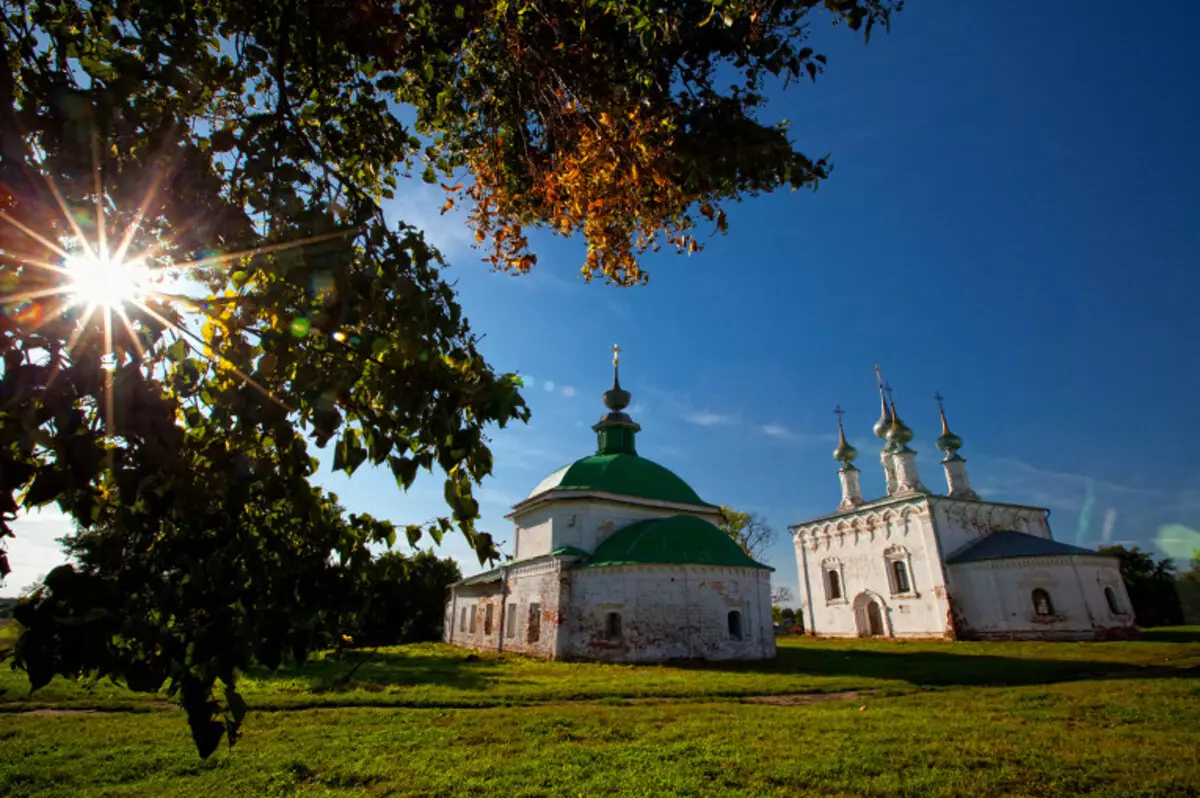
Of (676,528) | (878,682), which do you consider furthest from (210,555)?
(676,528)

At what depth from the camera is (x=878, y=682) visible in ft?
38.3

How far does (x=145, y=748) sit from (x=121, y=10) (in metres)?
7.11

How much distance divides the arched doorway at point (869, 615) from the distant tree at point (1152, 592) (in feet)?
43.1

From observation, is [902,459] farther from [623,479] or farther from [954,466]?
[623,479]

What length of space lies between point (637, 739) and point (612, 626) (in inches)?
478

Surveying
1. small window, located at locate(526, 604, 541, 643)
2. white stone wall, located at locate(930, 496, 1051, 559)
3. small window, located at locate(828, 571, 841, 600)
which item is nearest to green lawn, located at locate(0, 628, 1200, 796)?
small window, located at locate(526, 604, 541, 643)

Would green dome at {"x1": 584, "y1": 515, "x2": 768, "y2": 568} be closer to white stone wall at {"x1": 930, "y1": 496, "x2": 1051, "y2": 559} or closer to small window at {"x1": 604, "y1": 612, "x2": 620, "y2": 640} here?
small window at {"x1": 604, "y1": 612, "x2": 620, "y2": 640}

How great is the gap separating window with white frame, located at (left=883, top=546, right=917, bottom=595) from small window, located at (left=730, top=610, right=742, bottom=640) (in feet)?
42.9

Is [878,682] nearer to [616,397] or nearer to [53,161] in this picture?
[53,161]

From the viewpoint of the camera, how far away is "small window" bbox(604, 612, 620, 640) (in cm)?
1831

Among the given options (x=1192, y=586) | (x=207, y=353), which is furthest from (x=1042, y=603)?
(x=1192, y=586)

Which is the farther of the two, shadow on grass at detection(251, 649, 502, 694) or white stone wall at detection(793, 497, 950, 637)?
white stone wall at detection(793, 497, 950, 637)

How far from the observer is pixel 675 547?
Result: 746 inches

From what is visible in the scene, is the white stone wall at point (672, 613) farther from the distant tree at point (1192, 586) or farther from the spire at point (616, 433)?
the distant tree at point (1192, 586)
